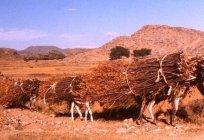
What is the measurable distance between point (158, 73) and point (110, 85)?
5.43ft

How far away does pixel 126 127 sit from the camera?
45.7 feet

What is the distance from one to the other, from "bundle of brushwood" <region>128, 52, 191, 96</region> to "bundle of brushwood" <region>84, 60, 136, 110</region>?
307 mm

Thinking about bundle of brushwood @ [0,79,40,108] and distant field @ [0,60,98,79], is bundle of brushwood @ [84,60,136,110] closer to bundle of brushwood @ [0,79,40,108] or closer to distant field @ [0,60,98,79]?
bundle of brushwood @ [0,79,40,108]

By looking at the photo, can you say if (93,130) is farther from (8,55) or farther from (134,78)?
(8,55)

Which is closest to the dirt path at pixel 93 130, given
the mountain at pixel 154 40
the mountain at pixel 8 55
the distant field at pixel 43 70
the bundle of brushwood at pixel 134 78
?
the bundle of brushwood at pixel 134 78

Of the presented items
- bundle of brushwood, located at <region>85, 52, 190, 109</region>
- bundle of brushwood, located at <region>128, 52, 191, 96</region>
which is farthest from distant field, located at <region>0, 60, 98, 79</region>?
bundle of brushwood, located at <region>128, 52, 191, 96</region>

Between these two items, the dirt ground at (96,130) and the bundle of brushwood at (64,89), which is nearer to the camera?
the dirt ground at (96,130)

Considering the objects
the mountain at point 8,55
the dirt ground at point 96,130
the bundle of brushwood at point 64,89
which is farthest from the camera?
the mountain at point 8,55

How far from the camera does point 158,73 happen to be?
45.1 ft

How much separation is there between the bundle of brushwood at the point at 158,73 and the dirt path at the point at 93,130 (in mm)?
1174

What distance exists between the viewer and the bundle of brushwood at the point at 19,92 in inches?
800

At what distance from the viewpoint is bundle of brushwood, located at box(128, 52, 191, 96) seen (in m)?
13.4

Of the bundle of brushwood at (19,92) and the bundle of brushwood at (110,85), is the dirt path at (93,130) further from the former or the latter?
the bundle of brushwood at (19,92)

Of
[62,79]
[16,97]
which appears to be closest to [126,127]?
[62,79]
